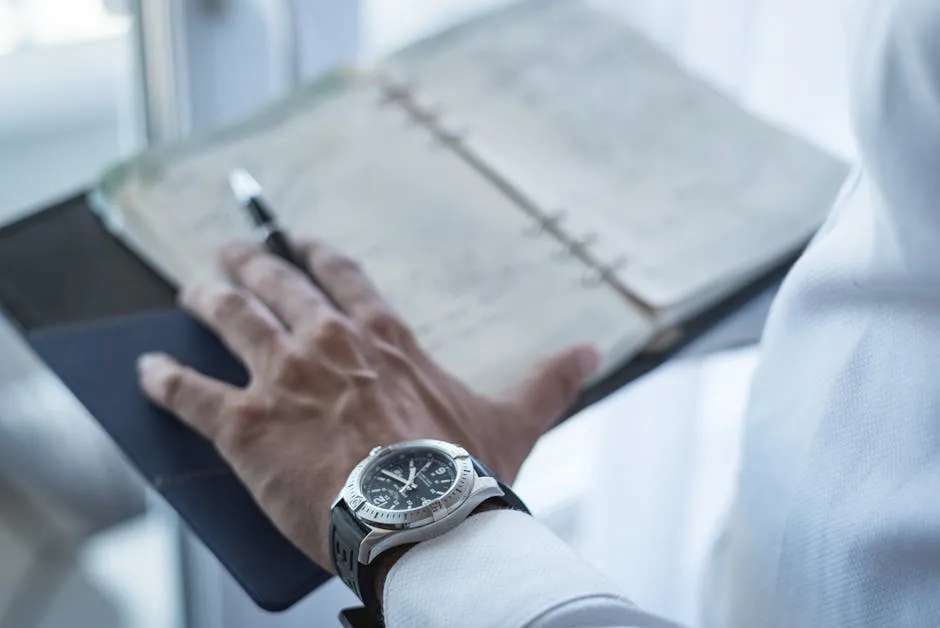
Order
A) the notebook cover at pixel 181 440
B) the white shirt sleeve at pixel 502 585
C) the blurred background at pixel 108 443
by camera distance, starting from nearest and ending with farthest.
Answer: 1. the white shirt sleeve at pixel 502 585
2. the notebook cover at pixel 181 440
3. the blurred background at pixel 108 443

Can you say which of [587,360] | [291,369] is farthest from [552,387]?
[291,369]

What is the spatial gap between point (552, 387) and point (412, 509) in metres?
0.15

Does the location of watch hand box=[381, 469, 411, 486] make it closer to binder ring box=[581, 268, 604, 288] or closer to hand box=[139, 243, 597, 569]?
hand box=[139, 243, 597, 569]

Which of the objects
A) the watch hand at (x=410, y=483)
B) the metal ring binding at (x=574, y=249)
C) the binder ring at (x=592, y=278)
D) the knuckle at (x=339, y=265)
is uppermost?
the watch hand at (x=410, y=483)

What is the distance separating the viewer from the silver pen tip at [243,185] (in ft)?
2.29

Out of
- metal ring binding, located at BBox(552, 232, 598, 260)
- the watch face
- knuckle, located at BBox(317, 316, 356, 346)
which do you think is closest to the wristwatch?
the watch face

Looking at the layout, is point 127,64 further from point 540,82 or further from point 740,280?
point 740,280

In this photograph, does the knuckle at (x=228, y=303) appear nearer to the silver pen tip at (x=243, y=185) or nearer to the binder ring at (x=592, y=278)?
the silver pen tip at (x=243, y=185)

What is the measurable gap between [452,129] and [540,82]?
0.27ft

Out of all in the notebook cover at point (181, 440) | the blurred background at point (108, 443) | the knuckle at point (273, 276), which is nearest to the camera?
the notebook cover at point (181, 440)

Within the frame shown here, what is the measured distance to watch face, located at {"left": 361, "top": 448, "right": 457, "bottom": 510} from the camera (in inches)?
20.0

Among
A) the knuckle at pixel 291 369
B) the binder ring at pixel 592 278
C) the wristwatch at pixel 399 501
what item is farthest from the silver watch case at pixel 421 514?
the binder ring at pixel 592 278

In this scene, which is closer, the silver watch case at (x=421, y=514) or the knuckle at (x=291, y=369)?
the silver watch case at (x=421, y=514)

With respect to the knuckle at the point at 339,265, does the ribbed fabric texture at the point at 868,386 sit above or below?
above
